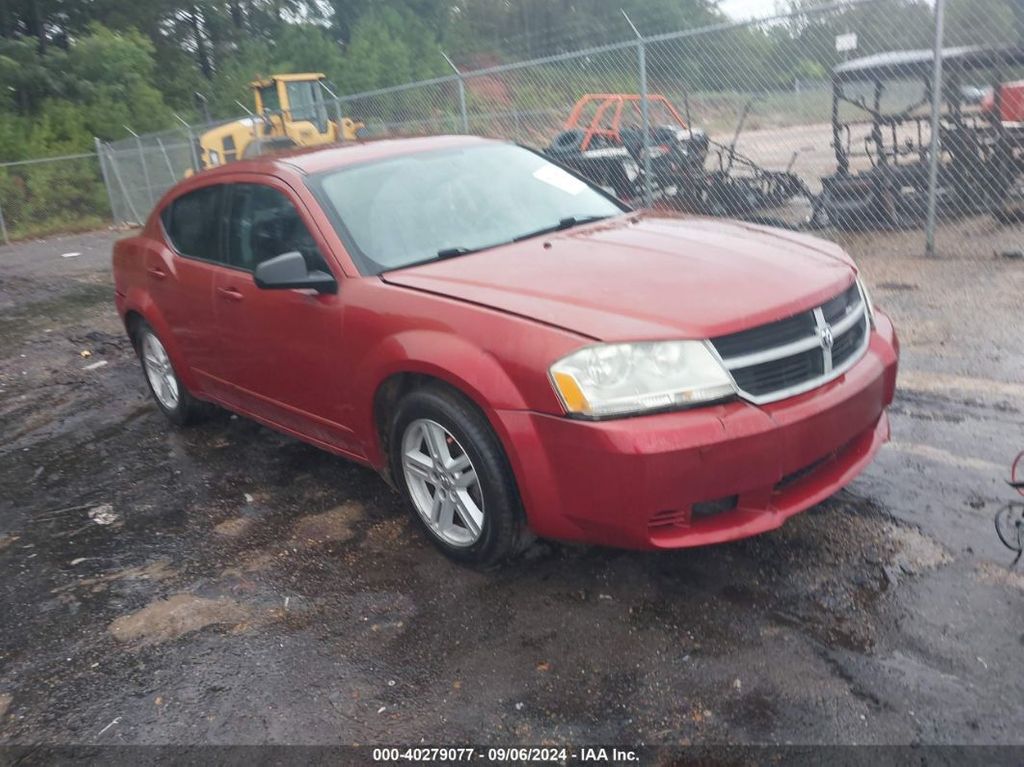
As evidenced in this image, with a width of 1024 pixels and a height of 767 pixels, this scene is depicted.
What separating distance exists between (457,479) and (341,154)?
1910 millimetres

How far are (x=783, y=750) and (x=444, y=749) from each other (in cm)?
96

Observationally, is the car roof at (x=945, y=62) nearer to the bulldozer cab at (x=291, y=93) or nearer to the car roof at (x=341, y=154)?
the car roof at (x=341, y=154)

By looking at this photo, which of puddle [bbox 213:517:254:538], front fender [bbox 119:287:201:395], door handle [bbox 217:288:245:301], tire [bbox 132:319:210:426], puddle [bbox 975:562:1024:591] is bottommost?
puddle [bbox 213:517:254:538]

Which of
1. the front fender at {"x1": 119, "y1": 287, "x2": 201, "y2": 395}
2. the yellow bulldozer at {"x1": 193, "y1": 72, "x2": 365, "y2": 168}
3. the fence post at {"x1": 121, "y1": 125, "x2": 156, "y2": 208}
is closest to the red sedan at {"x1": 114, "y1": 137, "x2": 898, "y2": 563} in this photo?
the front fender at {"x1": 119, "y1": 287, "x2": 201, "y2": 395}

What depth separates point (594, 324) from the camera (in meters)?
2.99

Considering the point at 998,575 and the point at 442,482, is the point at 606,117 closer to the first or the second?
the point at 442,482

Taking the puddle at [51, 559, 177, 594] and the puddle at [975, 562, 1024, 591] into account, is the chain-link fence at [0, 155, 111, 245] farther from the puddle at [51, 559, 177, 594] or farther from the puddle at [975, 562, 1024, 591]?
the puddle at [975, 562, 1024, 591]

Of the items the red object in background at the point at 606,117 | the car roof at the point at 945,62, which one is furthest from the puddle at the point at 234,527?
the red object in background at the point at 606,117

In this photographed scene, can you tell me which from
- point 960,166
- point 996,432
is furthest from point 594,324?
point 960,166

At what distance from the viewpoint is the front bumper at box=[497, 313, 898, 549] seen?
9.34 ft

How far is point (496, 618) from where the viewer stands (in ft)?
10.5

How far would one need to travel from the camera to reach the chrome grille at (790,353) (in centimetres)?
297

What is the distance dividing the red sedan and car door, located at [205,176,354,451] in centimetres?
1

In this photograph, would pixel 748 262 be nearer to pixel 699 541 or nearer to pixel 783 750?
pixel 699 541
